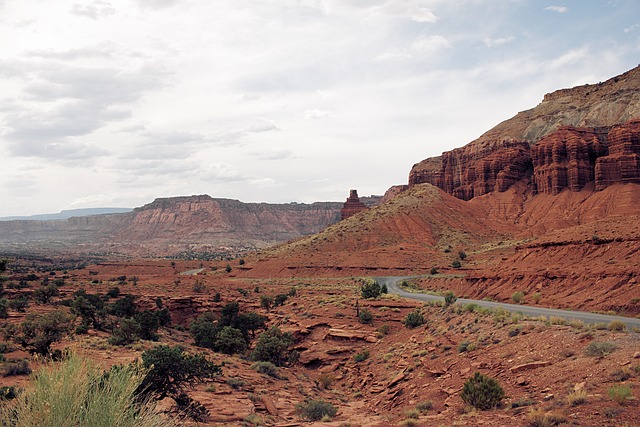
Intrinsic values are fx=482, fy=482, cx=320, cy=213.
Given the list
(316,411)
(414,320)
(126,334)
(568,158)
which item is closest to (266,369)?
(316,411)

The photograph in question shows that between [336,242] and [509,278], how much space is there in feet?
161

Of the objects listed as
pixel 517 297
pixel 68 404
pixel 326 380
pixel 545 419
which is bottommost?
pixel 326 380

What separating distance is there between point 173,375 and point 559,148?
9828cm

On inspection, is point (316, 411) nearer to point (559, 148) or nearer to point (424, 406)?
point (424, 406)

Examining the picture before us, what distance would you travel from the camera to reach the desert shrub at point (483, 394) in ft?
42.2

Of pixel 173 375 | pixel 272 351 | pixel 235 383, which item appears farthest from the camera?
pixel 272 351

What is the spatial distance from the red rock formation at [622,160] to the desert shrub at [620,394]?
92.0 m

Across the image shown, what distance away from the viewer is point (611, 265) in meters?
28.7

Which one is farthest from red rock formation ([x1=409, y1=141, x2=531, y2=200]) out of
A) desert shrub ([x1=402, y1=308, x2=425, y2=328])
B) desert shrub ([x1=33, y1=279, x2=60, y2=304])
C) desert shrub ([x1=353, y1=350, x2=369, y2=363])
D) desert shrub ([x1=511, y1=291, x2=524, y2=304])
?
desert shrub ([x1=33, y1=279, x2=60, y2=304])

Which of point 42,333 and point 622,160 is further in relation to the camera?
point 622,160

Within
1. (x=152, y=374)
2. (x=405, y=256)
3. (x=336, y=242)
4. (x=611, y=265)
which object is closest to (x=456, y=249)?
(x=405, y=256)

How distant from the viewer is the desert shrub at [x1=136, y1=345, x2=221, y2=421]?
52.1ft

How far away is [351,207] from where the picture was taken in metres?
124

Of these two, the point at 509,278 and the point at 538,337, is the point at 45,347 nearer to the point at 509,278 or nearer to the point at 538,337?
the point at 538,337
